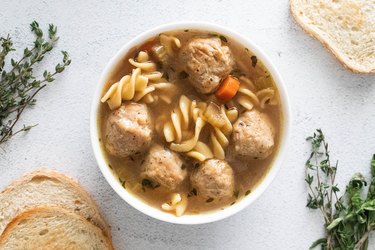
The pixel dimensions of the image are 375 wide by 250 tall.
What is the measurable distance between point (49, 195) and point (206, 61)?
5.21 ft

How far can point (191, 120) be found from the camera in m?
4.57

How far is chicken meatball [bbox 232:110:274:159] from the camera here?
14.5 ft

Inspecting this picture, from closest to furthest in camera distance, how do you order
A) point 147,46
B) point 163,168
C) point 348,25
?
1. point 163,168
2. point 147,46
3. point 348,25

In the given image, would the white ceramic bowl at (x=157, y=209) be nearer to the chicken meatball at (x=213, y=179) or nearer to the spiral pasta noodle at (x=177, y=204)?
the spiral pasta noodle at (x=177, y=204)

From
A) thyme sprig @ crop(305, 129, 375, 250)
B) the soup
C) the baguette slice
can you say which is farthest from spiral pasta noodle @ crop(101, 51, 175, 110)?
thyme sprig @ crop(305, 129, 375, 250)

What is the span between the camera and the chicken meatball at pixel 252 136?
4.42 m

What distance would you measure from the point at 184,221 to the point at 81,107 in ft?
3.91

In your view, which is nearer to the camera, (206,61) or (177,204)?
(206,61)

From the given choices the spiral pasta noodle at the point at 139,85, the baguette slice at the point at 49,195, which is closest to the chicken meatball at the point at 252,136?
the spiral pasta noodle at the point at 139,85

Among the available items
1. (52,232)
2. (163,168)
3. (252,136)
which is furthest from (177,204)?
(52,232)

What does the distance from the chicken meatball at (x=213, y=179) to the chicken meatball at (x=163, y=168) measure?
0.13m

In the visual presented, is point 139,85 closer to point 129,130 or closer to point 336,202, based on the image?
point 129,130

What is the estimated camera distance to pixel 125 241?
499 centimetres

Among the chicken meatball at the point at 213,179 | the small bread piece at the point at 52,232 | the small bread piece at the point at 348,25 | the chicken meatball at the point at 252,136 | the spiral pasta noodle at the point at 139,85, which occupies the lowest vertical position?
the small bread piece at the point at 52,232
